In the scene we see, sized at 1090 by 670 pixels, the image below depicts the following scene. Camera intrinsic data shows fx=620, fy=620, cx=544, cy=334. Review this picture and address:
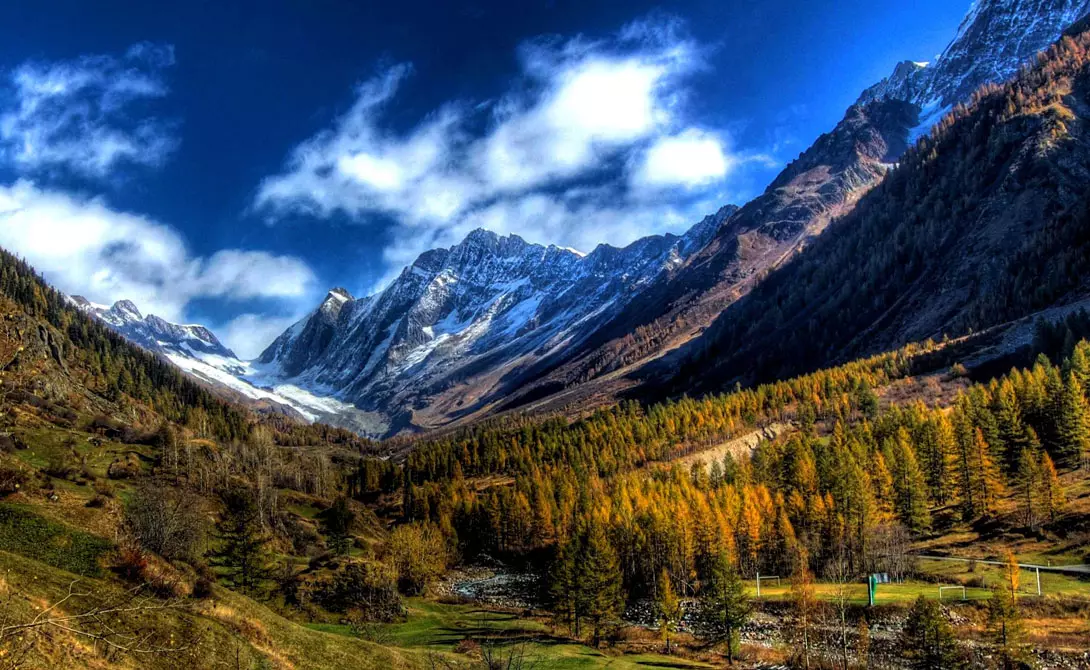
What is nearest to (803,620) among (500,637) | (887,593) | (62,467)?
(887,593)

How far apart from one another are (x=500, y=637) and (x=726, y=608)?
23791 mm

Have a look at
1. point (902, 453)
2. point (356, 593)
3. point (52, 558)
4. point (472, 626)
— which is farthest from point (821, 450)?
point (52, 558)

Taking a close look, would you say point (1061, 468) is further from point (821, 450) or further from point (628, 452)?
point (628, 452)

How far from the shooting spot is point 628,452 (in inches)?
6314

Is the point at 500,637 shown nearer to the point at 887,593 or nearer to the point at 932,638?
the point at 932,638

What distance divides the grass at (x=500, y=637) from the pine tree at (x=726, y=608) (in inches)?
229

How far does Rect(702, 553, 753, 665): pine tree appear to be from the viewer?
209 ft

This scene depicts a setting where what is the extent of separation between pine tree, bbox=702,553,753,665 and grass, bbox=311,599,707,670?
5.81m

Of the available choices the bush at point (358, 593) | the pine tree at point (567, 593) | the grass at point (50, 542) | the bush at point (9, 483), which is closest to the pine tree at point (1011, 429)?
the pine tree at point (567, 593)

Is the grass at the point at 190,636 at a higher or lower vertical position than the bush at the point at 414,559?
higher

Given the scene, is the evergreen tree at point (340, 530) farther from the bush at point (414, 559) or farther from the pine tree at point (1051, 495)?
the pine tree at point (1051, 495)

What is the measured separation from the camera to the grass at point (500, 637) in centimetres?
5575

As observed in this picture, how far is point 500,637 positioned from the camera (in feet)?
216

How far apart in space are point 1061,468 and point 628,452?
86.9m
